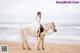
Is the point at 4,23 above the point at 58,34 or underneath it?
above

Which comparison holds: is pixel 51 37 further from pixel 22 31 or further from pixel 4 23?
pixel 4 23

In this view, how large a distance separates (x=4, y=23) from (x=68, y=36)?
730mm

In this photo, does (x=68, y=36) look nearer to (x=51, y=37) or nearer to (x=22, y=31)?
(x=51, y=37)

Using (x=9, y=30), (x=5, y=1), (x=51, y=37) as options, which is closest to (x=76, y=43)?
(x=51, y=37)

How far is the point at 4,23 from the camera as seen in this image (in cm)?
201

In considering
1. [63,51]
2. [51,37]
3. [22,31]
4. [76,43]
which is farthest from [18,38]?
[76,43]

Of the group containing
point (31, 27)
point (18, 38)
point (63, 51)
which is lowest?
point (63, 51)

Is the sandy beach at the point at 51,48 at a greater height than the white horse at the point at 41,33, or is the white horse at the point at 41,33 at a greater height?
the white horse at the point at 41,33

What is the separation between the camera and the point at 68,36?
6.50ft

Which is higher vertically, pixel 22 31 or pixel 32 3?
pixel 32 3

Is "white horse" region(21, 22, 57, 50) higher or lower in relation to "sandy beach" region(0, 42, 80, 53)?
higher

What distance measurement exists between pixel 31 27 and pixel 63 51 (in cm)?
45

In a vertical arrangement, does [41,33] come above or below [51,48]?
above

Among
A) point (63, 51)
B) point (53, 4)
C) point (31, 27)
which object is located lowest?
point (63, 51)
